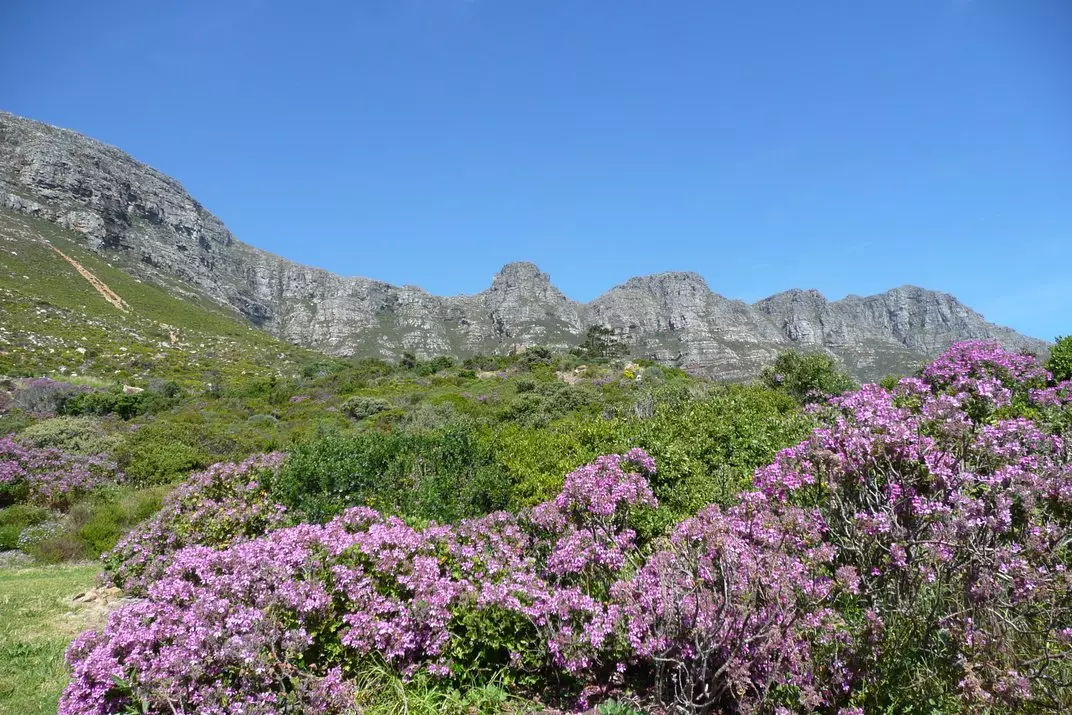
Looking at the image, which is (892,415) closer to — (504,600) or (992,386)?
(992,386)

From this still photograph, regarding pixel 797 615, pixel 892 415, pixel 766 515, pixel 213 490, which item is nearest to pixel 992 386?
pixel 892 415

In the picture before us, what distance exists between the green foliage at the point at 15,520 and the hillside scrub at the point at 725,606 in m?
13.9

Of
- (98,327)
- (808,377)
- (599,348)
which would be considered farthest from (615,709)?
(98,327)

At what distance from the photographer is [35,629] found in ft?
22.2

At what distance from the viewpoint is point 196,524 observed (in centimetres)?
750

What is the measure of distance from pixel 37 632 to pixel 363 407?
2169 centimetres

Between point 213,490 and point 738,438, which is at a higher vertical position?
point 738,438

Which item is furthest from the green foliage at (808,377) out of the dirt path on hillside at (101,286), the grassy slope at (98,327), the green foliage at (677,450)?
the dirt path on hillside at (101,286)

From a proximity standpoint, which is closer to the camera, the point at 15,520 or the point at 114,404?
the point at 15,520

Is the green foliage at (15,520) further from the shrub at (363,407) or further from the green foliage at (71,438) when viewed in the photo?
the shrub at (363,407)

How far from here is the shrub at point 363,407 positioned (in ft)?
90.9

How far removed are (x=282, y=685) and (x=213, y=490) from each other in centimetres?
632

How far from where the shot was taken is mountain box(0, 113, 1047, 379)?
83.4 metres

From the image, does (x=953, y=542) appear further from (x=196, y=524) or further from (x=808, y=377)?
(x=808, y=377)
